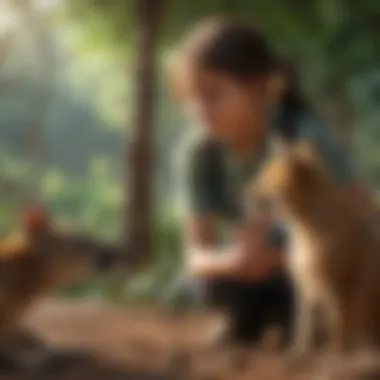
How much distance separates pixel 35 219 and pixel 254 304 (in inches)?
11.1

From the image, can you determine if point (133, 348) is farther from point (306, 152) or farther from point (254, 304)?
point (306, 152)

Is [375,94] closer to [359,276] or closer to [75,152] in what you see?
[359,276]

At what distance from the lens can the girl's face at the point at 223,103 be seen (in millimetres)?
1046

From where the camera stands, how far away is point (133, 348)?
1046 millimetres

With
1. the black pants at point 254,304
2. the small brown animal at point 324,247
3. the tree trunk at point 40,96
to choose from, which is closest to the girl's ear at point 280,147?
the small brown animal at point 324,247

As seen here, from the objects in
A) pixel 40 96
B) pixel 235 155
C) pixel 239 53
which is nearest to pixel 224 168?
pixel 235 155

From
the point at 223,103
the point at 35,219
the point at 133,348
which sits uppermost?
the point at 223,103

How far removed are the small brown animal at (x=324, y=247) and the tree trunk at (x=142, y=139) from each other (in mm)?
135

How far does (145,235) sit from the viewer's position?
1031mm

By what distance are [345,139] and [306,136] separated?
0.15ft

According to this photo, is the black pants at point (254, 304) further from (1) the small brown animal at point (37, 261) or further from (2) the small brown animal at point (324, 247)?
(1) the small brown animal at point (37, 261)

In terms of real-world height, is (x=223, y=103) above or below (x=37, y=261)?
above

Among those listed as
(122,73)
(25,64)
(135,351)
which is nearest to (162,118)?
(122,73)

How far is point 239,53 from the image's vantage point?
1.04 m
